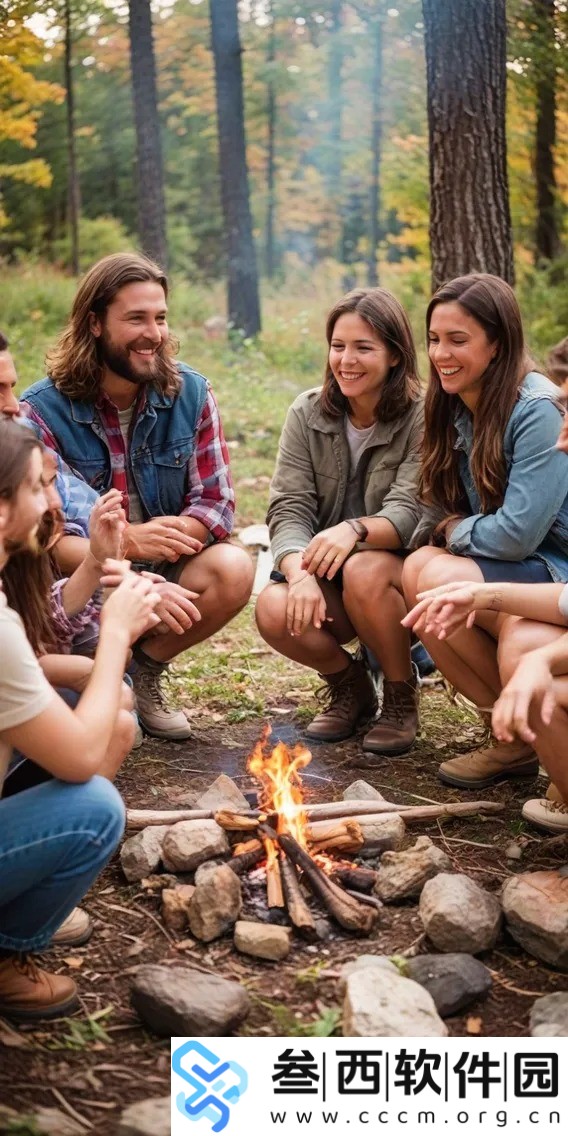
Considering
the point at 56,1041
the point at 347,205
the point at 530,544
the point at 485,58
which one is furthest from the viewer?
the point at 347,205

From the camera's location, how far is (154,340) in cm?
430

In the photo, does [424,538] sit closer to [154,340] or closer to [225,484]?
[225,484]

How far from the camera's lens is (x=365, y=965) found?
2820 mm

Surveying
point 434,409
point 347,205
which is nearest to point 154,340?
point 434,409

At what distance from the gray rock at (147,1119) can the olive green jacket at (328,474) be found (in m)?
2.36

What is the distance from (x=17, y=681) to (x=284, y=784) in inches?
56.3

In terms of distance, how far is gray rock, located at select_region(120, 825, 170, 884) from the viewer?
3.33 m

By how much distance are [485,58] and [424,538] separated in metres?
2.91

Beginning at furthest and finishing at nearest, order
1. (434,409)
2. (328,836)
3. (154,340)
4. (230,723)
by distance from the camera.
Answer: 1. (230,723)
2. (154,340)
3. (434,409)
4. (328,836)

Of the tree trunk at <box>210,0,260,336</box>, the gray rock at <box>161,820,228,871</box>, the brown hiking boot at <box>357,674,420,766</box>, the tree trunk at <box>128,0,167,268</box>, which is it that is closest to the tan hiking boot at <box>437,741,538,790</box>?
the brown hiking boot at <box>357,674,420,766</box>

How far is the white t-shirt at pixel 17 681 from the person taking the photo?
2.37 meters

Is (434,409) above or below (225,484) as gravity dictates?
above

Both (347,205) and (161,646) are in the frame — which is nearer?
(161,646)

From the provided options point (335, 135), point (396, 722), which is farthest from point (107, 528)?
point (335, 135)
